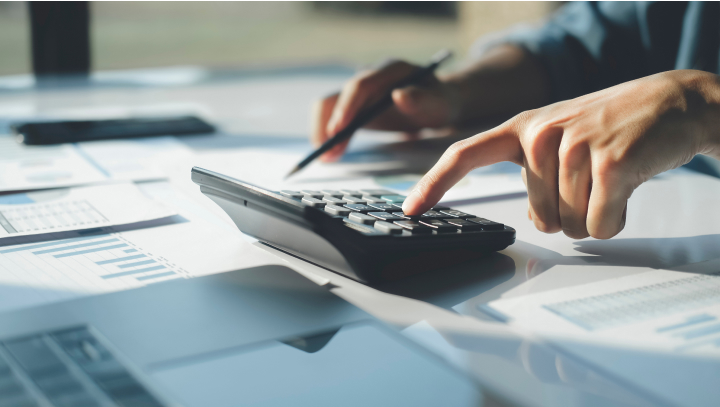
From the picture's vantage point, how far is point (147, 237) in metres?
0.47

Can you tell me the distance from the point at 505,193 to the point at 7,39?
7361mm

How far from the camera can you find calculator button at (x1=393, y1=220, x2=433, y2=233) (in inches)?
15.4

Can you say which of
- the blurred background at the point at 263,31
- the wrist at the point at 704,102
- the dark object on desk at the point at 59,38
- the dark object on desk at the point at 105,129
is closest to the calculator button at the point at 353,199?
the wrist at the point at 704,102

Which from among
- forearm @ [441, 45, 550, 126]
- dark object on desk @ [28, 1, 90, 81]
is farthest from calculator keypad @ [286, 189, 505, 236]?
dark object on desk @ [28, 1, 90, 81]

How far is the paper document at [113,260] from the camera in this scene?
37 cm

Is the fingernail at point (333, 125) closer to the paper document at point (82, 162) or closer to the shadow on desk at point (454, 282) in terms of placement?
the paper document at point (82, 162)

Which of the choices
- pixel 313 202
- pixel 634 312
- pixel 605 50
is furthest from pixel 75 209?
pixel 605 50

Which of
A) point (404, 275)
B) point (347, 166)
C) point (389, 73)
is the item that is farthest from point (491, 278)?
point (389, 73)

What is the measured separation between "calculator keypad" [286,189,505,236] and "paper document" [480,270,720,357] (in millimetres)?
72

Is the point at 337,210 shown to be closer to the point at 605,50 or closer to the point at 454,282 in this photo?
the point at 454,282

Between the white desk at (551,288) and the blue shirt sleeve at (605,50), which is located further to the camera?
the blue shirt sleeve at (605,50)

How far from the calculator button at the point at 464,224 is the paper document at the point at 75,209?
24 cm

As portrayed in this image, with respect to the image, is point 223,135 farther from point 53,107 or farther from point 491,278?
point 491,278

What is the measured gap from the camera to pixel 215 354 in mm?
295
